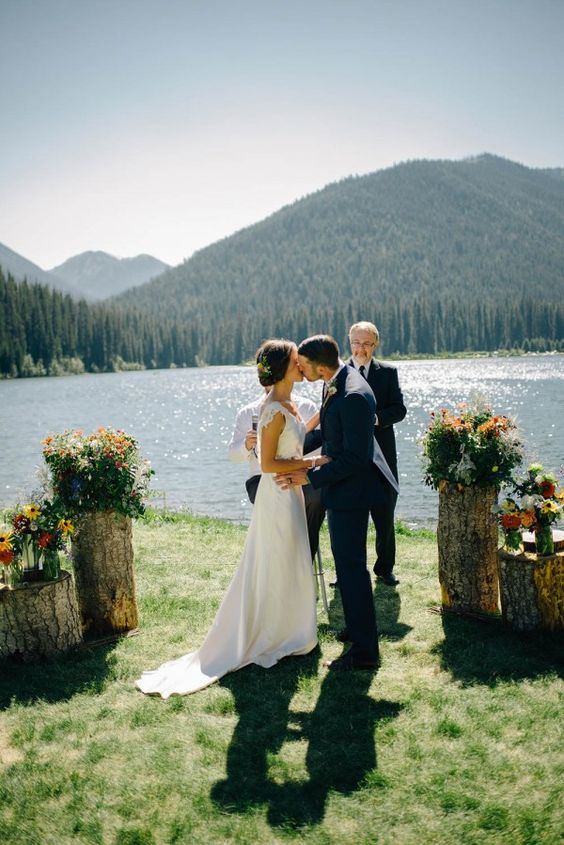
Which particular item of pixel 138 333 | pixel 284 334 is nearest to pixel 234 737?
pixel 138 333

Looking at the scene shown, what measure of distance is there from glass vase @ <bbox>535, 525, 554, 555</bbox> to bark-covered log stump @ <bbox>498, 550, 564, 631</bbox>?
76mm

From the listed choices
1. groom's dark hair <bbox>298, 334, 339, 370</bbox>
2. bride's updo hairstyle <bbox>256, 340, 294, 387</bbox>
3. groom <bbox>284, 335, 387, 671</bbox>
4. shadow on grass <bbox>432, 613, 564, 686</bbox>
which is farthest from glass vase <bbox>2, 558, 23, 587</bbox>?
shadow on grass <bbox>432, 613, 564, 686</bbox>

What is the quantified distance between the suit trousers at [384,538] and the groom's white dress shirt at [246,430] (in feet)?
4.82

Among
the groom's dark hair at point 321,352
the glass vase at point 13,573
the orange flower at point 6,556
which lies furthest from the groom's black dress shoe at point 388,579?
the orange flower at point 6,556

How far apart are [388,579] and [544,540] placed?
2495 mm

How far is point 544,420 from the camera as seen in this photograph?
1411 inches

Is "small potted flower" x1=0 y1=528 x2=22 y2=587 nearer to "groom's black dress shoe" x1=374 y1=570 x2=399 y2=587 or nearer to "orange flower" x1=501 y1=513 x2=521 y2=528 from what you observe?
"groom's black dress shoe" x1=374 y1=570 x2=399 y2=587

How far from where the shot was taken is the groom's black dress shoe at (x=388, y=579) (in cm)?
837

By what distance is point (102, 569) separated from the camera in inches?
269

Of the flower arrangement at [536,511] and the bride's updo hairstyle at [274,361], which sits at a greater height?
the bride's updo hairstyle at [274,361]

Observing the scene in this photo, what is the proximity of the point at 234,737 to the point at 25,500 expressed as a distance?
3.11 m

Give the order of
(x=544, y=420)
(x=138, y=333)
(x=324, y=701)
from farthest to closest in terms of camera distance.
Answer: (x=138, y=333) → (x=544, y=420) → (x=324, y=701)

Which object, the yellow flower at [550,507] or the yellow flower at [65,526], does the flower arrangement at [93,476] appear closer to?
the yellow flower at [65,526]

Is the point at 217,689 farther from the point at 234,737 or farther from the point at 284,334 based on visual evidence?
the point at 284,334
